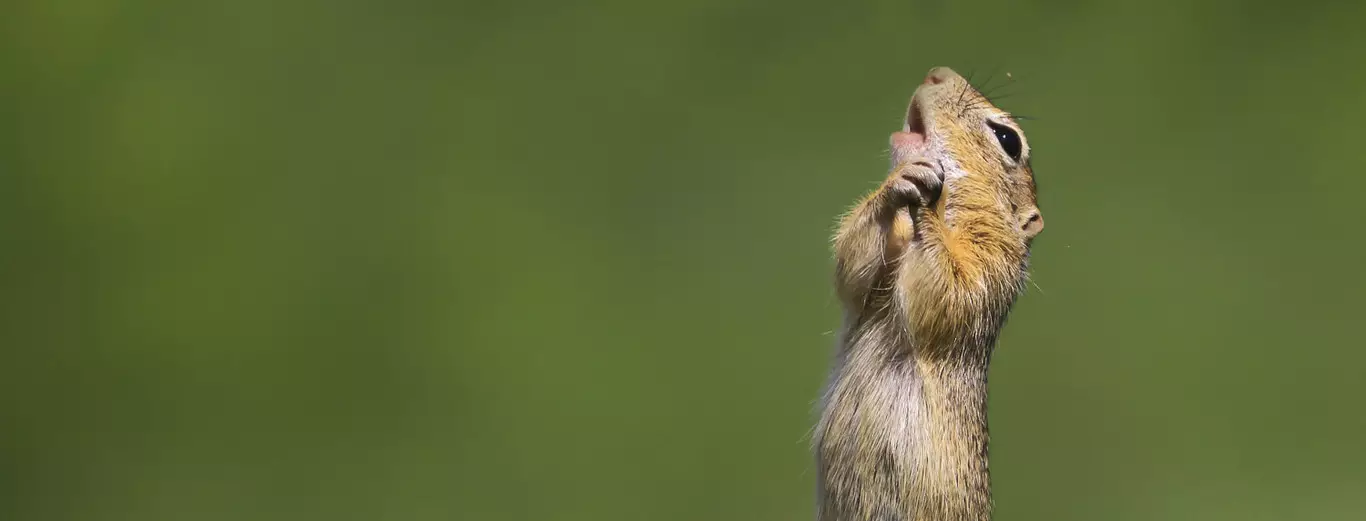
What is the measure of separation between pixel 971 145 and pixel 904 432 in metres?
0.45

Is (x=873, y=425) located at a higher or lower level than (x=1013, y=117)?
lower

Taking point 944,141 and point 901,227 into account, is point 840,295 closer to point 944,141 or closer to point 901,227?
point 901,227

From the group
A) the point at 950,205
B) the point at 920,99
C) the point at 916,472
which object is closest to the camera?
the point at 916,472

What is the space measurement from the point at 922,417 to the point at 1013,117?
0.54m

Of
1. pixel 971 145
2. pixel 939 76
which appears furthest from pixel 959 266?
pixel 939 76

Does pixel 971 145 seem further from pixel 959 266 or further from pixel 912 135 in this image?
pixel 959 266

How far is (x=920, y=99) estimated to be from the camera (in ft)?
5.77

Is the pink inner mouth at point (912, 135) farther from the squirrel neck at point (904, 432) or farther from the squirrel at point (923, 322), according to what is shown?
the squirrel neck at point (904, 432)

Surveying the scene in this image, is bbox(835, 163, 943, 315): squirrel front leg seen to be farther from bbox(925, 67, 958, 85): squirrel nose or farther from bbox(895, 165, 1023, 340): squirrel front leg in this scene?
bbox(925, 67, 958, 85): squirrel nose

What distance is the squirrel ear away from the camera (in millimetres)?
1769

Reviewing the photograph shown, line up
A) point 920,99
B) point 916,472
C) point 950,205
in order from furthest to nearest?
1. point 920,99
2. point 950,205
3. point 916,472

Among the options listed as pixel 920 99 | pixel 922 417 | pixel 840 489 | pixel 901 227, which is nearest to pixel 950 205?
pixel 901 227

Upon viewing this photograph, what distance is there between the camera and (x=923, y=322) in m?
1.59

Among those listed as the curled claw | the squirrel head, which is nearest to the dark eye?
the squirrel head
